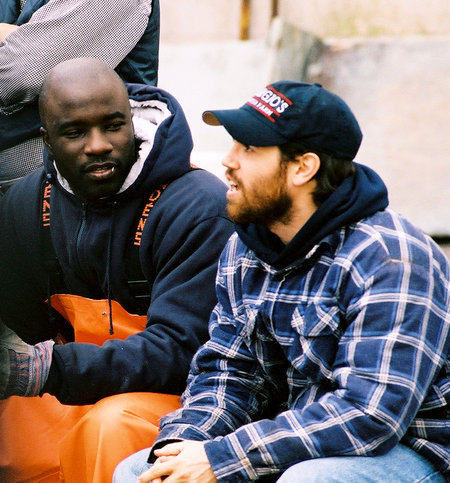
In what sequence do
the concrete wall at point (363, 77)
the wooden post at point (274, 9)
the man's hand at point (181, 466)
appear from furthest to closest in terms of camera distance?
the wooden post at point (274, 9) → the concrete wall at point (363, 77) → the man's hand at point (181, 466)

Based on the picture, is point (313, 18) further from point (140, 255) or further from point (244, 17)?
point (140, 255)

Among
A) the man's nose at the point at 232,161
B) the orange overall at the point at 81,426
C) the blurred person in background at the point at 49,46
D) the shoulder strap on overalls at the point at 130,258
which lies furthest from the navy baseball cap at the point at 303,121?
the blurred person in background at the point at 49,46

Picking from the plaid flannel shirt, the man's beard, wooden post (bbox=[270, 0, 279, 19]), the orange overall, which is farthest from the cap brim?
wooden post (bbox=[270, 0, 279, 19])

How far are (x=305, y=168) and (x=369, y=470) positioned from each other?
91 centimetres

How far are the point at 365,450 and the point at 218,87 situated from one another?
15.5 ft

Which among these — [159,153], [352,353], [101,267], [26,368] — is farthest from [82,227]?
[352,353]

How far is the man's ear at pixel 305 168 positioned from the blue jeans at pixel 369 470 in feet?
2.73

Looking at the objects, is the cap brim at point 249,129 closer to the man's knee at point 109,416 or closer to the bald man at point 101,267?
the bald man at point 101,267

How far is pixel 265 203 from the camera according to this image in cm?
276

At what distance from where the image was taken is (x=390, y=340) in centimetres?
244

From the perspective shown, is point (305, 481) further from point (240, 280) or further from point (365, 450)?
point (240, 280)

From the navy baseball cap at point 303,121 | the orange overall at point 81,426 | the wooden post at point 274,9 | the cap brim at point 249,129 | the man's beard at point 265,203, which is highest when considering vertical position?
the navy baseball cap at point 303,121

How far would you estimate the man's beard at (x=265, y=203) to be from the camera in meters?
2.75

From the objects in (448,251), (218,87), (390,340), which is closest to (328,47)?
(218,87)
